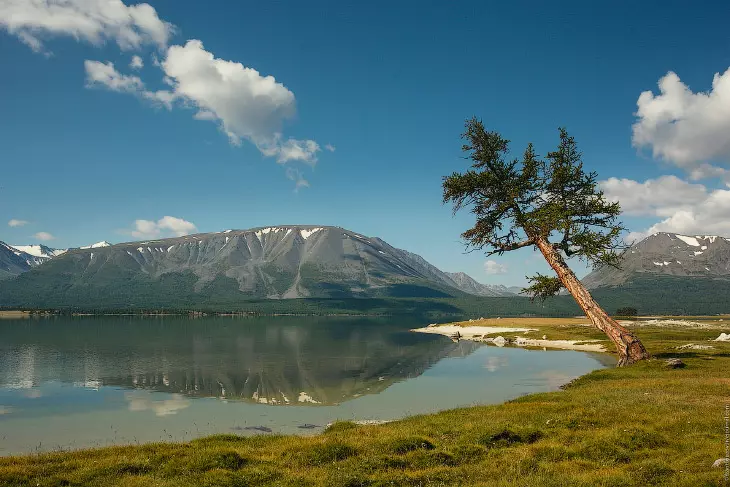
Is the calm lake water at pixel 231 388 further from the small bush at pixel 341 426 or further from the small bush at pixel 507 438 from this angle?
the small bush at pixel 507 438

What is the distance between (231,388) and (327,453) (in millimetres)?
40332

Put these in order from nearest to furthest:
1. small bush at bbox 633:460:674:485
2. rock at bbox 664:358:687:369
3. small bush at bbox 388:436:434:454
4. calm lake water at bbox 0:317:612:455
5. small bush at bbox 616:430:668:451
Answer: small bush at bbox 633:460:674:485, small bush at bbox 616:430:668:451, small bush at bbox 388:436:434:454, calm lake water at bbox 0:317:612:455, rock at bbox 664:358:687:369

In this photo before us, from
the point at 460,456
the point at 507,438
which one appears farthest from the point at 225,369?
the point at 460,456

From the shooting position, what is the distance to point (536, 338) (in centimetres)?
11569

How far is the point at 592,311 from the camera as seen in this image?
37719 mm

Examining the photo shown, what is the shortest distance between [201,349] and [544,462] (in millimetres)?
102417

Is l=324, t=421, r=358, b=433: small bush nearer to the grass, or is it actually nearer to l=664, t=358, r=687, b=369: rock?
the grass

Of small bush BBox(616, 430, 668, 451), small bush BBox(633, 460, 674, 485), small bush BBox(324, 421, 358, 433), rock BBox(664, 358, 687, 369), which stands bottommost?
small bush BBox(324, 421, 358, 433)

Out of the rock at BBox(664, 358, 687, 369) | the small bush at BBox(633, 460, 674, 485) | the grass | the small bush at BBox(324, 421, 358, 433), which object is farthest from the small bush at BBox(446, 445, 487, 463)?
the rock at BBox(664, 358, 687, 369)

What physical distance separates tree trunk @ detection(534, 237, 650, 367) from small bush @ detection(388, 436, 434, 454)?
82.4 ft

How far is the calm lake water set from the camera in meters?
33.2

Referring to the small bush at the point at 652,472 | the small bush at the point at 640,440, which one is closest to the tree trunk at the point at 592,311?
the small bush at the point at 640,440

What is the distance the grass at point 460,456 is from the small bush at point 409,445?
4 cm

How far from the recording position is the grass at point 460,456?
14.0 meters
